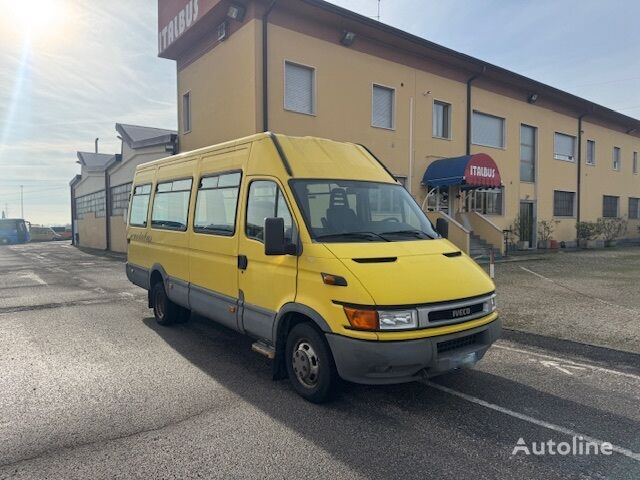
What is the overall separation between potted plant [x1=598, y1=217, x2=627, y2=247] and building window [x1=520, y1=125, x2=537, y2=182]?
6.22 metres

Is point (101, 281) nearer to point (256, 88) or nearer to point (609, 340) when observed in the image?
point (256, 88)

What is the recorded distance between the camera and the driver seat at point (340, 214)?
178 inches

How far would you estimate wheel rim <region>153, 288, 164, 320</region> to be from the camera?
7.34 m

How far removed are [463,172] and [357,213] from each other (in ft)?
41.6

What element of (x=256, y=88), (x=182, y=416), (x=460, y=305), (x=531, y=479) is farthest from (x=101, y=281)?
(x=531, y=479)

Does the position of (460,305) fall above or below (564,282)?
above

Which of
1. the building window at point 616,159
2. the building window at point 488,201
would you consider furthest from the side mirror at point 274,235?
the building window at point 616,159

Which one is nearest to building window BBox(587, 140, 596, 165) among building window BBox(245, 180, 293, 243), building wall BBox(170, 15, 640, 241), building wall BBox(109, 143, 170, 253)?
building wall BBox(170, 15, 640, 241)

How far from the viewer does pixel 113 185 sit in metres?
25.0

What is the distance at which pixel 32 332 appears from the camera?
6957 millimetres

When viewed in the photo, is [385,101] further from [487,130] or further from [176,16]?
[176,16]

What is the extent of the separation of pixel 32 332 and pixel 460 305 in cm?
651

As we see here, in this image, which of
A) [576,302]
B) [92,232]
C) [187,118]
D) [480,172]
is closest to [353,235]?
[576,302]

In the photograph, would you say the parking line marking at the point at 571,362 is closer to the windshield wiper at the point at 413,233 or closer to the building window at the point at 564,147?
the windshield wiper at the point at 413,233
